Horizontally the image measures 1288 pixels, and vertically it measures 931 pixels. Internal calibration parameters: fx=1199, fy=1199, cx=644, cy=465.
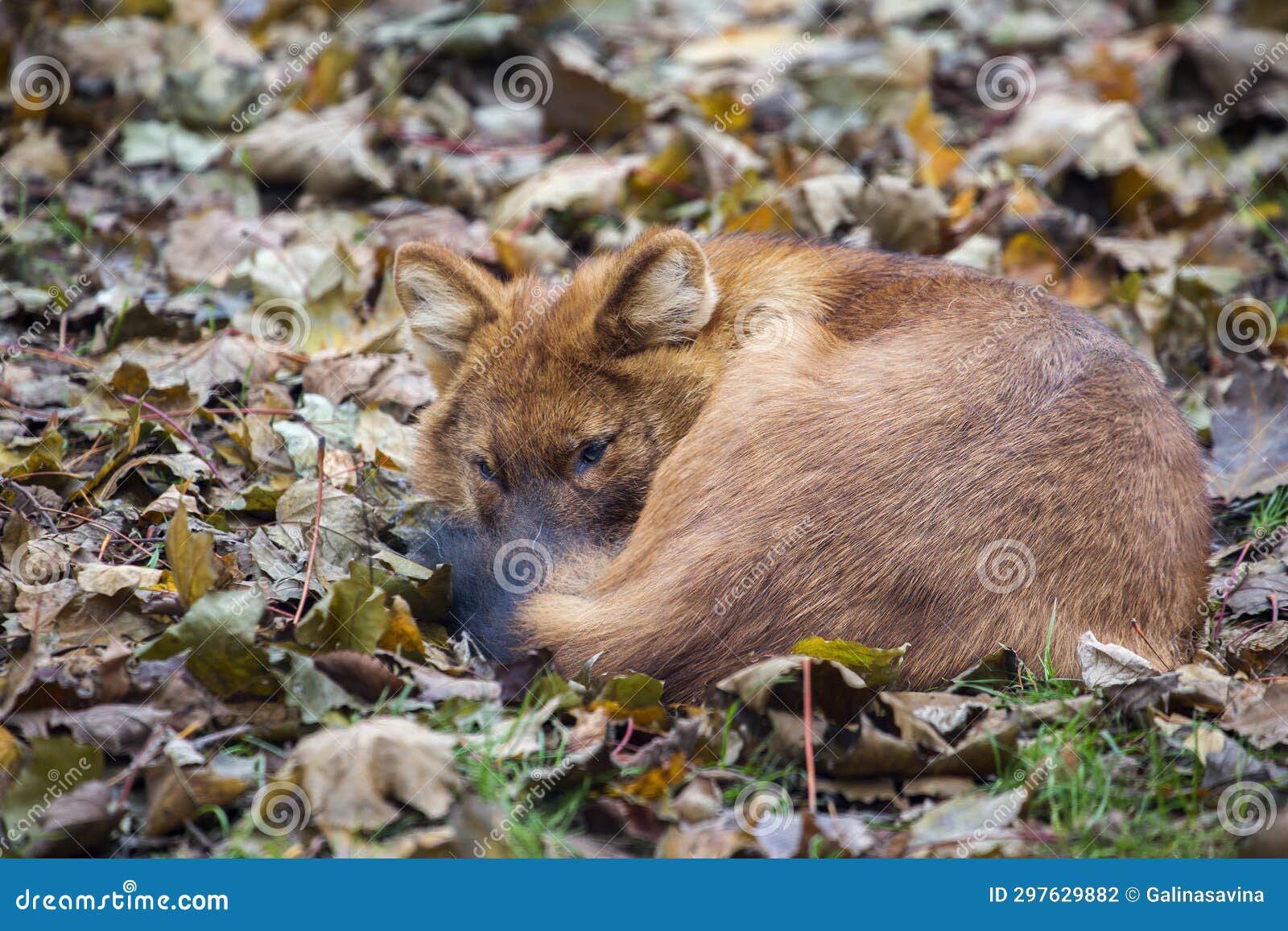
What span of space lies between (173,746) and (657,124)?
632cm

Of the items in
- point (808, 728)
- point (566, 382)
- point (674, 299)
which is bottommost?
point (808, 728)

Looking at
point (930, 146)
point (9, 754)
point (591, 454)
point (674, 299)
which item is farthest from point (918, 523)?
point (930, 146)

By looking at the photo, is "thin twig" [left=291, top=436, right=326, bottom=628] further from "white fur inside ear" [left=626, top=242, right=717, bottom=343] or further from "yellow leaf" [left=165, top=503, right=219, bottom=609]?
"white fur inside ear" [left=626, top=242, right=717, bottom=343]

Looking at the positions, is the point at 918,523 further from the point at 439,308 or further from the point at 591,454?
the point at 439,308

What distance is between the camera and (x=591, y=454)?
190 inches

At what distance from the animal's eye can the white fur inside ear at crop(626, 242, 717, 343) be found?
0.52m

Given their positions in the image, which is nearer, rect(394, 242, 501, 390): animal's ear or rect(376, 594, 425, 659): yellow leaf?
rect(376, 594, 425, 659): yellow leaf

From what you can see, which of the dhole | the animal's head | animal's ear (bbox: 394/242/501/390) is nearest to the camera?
the dhole

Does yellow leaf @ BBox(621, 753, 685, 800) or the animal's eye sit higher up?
the animal's eye

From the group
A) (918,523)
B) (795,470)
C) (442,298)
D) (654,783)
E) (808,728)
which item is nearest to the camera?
(654,783)

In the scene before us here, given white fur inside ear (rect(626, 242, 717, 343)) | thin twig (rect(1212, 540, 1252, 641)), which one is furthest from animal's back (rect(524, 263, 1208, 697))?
white fur inside ear (rect(626, 242, 717, 343))

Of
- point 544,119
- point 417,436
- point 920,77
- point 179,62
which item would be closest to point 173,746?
point 417,436

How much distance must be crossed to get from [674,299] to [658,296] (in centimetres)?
7

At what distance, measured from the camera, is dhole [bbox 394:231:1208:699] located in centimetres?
385
